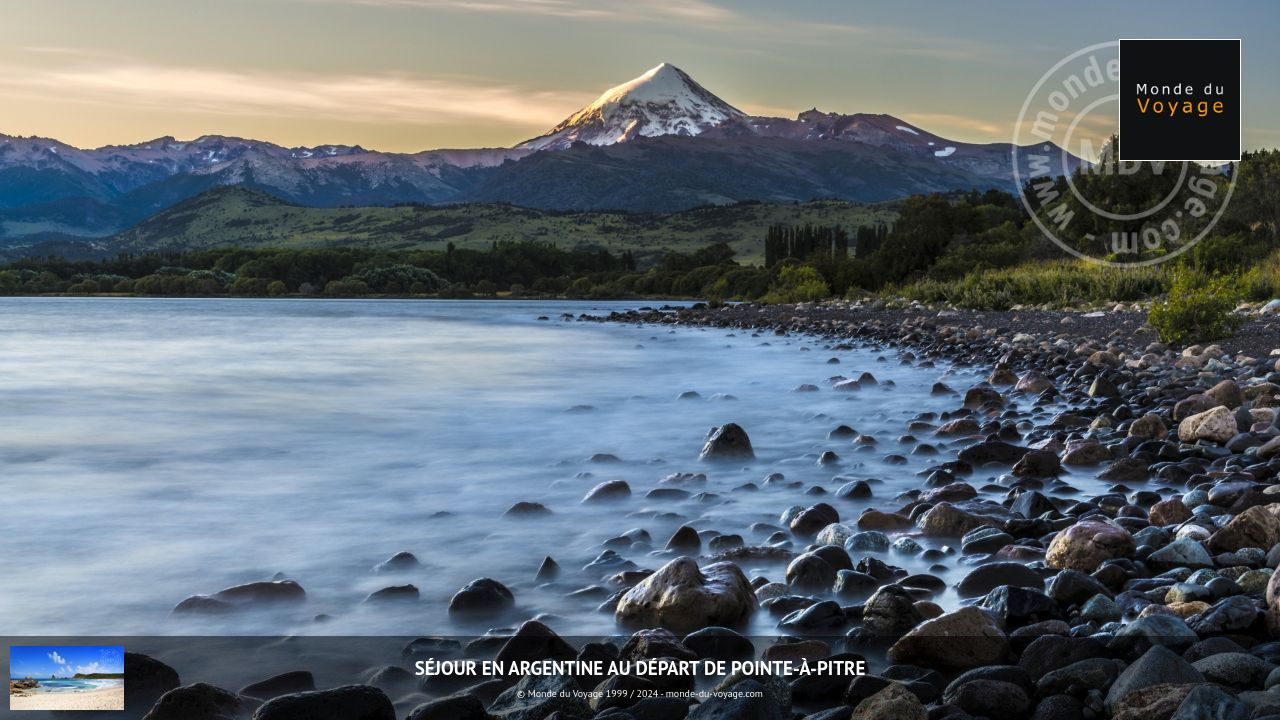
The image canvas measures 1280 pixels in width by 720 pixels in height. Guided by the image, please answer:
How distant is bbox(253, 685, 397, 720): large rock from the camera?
328 centimetres

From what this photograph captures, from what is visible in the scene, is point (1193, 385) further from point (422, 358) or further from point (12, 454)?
point (422, 358)

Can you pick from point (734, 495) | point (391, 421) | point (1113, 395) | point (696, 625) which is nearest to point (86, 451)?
point (391, 421)

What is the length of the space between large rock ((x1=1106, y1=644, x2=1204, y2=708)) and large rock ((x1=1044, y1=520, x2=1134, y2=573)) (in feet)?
5.58

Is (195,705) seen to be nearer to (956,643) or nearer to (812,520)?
(956,643)

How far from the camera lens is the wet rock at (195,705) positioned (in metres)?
3.44

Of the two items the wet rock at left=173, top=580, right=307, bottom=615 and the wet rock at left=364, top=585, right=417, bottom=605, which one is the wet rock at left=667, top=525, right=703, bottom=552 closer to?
the wet rock at left=364, top=585, right=417, bottom=605

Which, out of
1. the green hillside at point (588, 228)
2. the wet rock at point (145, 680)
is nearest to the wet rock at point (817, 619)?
the wet rock at point (145, 680)

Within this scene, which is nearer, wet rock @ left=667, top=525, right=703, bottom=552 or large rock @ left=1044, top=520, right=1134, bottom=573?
large rock @ left=1044, top=520, right=1134, bottom=573

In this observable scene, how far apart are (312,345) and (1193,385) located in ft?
95.1

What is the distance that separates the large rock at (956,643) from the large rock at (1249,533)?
1796 millimetres

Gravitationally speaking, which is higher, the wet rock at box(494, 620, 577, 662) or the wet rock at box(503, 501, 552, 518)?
the wet rock at box(494, 620, 577, 662)

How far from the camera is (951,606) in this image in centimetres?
459

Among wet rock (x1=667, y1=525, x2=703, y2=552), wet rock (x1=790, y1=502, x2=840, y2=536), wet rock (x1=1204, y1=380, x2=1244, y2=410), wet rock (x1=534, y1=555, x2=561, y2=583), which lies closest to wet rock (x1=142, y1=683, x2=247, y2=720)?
wet rock (x1=534, y1=555, x2=561, y2=583)

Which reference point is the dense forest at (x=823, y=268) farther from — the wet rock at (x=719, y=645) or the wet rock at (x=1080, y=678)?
the wet rock at (x=719, y=645)
